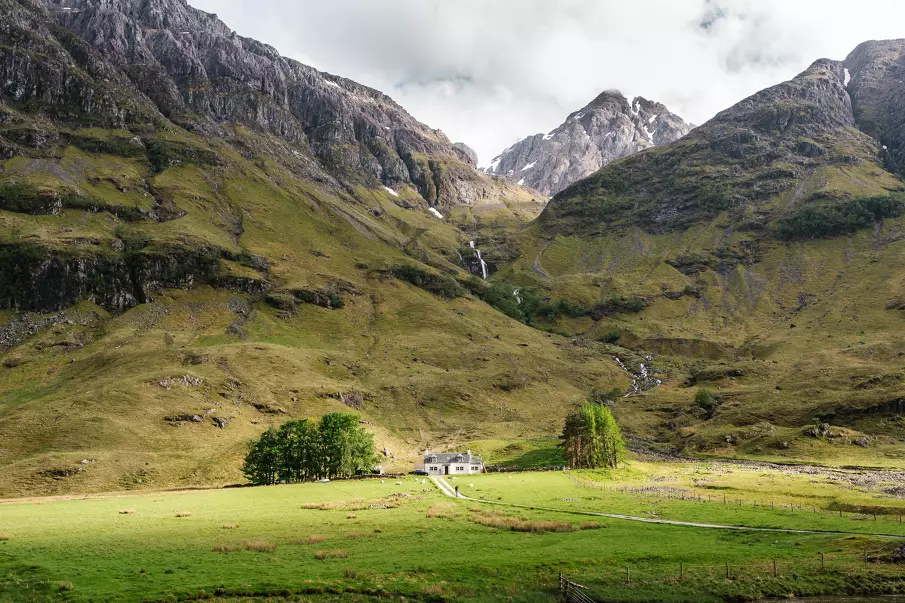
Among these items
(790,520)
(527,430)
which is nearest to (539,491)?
(790,520)

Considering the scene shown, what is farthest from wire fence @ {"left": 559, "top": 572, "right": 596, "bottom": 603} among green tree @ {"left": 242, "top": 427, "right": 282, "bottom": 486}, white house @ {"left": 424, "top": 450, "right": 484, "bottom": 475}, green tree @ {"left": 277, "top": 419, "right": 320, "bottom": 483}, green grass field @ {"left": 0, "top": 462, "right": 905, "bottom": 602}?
white house @ {"left": 424, "top": 450, "right": 484, "bottom": 475}

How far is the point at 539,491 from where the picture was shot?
8356cm

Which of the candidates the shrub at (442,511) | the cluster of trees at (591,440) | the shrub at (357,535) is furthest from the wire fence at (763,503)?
the shrub at (357,535)

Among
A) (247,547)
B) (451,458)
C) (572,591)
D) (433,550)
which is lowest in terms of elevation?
(572,591)

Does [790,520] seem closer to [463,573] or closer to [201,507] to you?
[463,573]

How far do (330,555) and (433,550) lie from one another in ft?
25.8

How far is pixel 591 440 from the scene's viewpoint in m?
126

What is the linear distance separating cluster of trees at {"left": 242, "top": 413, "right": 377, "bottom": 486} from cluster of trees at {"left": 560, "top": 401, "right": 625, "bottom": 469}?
143 ft

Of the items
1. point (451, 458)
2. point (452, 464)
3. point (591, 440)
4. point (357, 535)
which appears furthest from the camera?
point (451, 458)

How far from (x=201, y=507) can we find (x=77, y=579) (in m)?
37.5

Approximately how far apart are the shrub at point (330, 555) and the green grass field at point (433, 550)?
0.11 metres

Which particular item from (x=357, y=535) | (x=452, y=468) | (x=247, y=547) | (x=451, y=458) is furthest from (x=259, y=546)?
(x=451, y=458)

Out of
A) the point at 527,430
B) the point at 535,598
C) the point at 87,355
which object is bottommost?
the point at 535,598

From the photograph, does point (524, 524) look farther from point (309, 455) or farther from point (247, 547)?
point (309, 455)
